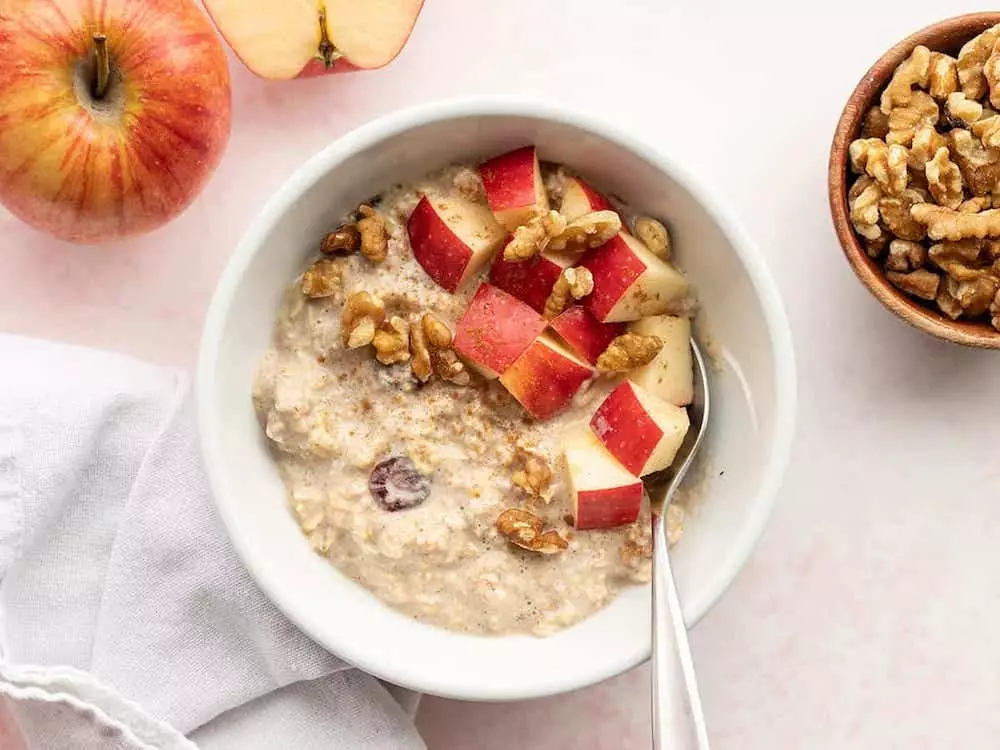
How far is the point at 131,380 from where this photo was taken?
136 centimetres

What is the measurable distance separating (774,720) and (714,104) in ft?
2.34

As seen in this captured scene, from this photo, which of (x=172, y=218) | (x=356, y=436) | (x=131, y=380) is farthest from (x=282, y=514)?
(x=172, y=218)

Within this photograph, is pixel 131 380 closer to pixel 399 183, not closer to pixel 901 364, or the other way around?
pixel 399 183

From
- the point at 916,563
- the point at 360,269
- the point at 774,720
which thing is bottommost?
the point at 774,720

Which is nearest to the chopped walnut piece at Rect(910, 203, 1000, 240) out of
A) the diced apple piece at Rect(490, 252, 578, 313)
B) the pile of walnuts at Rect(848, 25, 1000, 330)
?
the pile of walnuts at Rect(848, 25, 1000, 330)

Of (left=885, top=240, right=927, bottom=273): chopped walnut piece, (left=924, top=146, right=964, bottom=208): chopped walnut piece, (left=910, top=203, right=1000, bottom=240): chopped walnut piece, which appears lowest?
(left=885, top=240, right=927, bottom=273): chopped walnut piece

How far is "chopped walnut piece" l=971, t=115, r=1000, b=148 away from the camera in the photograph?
125 centimetres

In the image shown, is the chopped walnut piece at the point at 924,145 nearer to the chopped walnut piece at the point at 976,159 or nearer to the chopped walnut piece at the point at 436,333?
the chopped walnut piece at the point at 976,159

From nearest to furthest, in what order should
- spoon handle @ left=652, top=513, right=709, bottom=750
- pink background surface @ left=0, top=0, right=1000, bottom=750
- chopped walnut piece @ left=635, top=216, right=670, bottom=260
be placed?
spoon handle @ left=652, top=513, right=709, bottom=750
chopped walnut piece @ left=635, top=216, right=670, bottom=260
pink background surface @ left=0, top=0, right=1000, bottom=750

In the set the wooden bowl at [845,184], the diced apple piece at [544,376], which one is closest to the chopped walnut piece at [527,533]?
the diced apple piece at [544,376]

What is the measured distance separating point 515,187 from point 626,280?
5.7 inches

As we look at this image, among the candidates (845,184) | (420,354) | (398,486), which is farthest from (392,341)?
(845,184)

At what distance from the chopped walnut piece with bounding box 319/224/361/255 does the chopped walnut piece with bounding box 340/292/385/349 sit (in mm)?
57

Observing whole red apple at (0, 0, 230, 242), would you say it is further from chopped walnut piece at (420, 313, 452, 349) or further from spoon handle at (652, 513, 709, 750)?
spoon handle at (652, 513, 709, 750)
